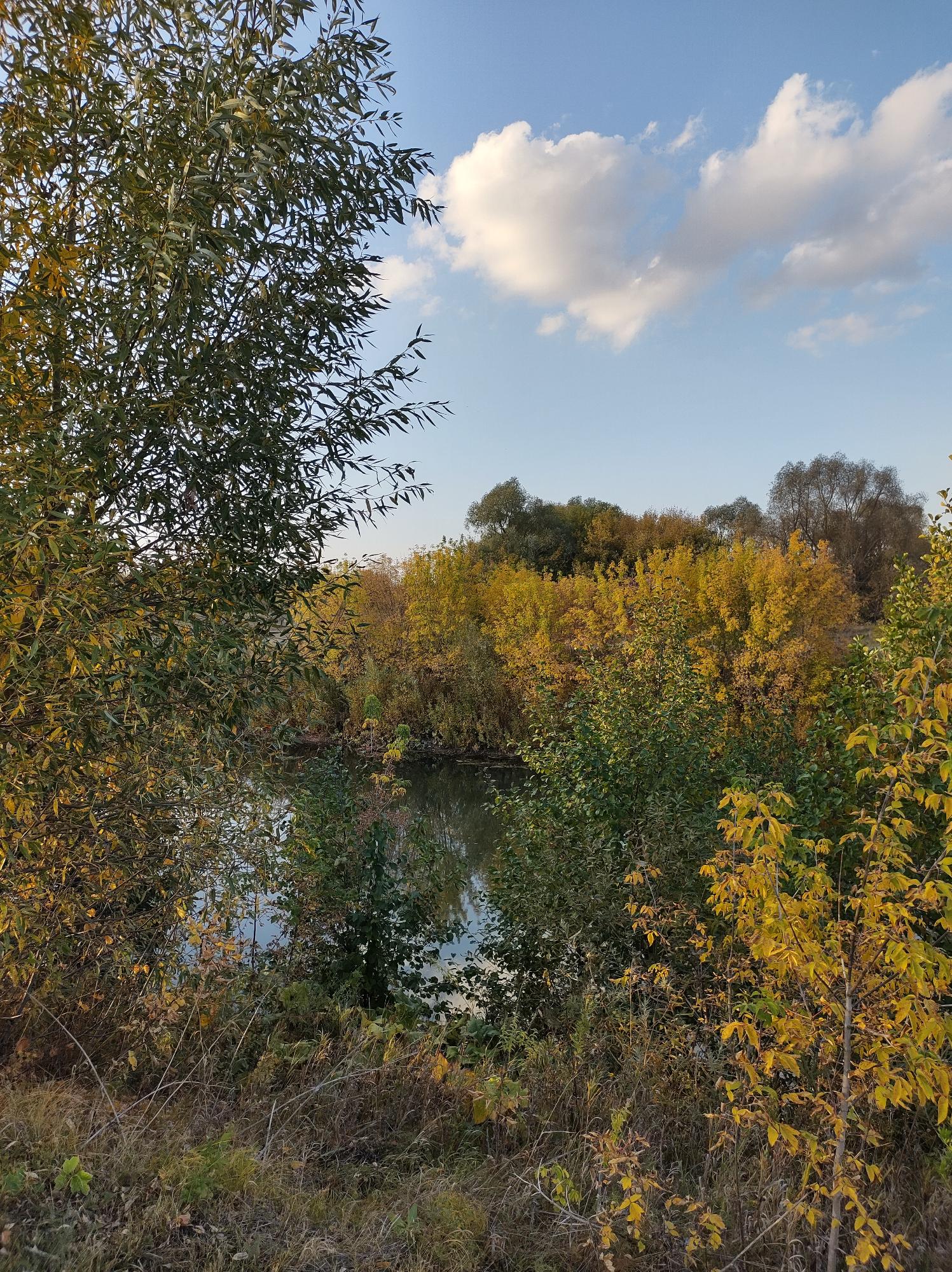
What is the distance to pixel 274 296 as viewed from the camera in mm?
3428

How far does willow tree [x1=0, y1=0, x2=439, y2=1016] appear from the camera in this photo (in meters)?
3.06

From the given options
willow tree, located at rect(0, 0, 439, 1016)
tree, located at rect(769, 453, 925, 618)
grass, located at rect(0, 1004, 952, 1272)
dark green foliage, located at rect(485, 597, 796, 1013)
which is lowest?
grass, located at rect(0, 1004, 952, 1272)

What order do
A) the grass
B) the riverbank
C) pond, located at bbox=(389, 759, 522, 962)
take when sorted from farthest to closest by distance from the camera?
1. the riverbank
2. pond, located at bbox=(389, 759, 522, 962)
3. the grass

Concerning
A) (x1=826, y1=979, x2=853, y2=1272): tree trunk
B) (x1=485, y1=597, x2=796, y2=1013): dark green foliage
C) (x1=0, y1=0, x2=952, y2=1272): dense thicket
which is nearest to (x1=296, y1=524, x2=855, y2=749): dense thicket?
(x1=485, y1=597, x2=796, y2=1013): dark green foliage

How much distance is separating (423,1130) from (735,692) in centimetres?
1603

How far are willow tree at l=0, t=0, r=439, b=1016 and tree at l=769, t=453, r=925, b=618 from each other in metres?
32.3

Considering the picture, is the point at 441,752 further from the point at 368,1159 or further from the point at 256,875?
the point at 368,1159

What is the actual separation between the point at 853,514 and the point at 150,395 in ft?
130

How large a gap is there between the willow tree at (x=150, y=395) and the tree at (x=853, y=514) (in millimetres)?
32258

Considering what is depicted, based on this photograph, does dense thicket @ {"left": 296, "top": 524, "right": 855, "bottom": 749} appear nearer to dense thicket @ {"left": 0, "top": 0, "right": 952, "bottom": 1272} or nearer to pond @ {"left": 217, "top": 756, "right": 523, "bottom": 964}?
pond @ {"left": 217, "top": 756, "right": 523, "bottom": 964}

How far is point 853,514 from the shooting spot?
36.4 metres

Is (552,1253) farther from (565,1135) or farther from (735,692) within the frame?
(735,692)

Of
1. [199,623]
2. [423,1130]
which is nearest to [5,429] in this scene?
[199,623]

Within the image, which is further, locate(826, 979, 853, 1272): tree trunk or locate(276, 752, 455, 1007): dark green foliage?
locate(276, 752, 455, 1007): dark green foliage
